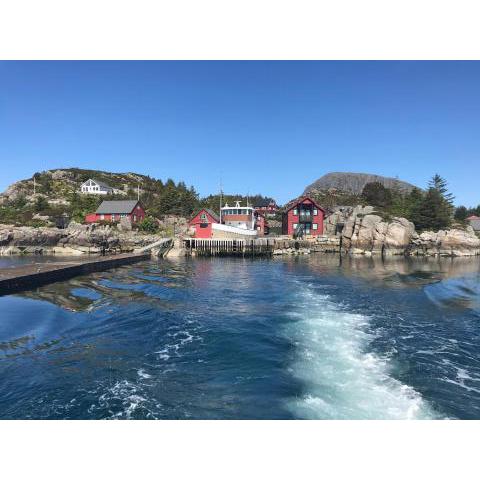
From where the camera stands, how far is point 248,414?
28.2 feet

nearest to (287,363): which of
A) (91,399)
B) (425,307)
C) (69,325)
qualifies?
(91,399)

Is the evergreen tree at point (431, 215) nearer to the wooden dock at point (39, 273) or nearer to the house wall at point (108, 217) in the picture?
the wooden dock at point (39, 273)

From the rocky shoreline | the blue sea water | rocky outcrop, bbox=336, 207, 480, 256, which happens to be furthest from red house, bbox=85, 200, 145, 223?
the blue sea water

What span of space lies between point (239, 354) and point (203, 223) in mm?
52261

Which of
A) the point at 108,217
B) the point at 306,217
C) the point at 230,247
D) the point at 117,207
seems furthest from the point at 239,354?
the point at 117,207

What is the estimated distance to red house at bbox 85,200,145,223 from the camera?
74.6 meters

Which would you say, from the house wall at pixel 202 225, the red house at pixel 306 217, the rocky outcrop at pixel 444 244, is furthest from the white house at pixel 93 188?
the rocky outcrop at pixel 444 244

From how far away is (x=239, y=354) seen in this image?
1303cm

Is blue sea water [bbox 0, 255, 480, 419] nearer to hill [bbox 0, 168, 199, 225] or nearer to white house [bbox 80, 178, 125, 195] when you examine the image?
hill [bbox 0, 168, 199, 225]

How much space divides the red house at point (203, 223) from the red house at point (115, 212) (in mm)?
18914

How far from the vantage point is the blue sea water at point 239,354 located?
915cm

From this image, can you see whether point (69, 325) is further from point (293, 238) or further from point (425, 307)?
point (293, 238)

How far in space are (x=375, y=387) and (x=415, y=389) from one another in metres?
1.28

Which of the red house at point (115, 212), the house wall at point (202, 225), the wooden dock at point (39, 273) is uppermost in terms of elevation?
the red house at point (115, 212)
